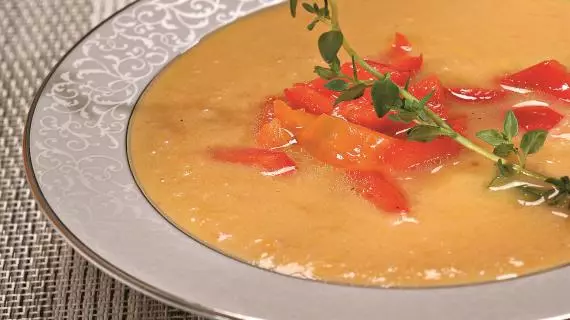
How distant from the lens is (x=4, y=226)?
226cm

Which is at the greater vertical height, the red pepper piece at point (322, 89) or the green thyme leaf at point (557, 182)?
the red pepper piece at point (322, 89)

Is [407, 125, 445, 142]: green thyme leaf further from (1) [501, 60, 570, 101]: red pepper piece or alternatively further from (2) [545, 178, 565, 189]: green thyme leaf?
(1) [501, 60, 570, 101]: red pepper piece

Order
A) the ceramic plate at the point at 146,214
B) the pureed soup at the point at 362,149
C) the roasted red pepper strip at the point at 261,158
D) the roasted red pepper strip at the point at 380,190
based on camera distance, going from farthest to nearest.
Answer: the roasted red pepper strip at the point at 261,158 → the roasted red pepper strip at the point at 380,190 → the pureed soup at the point at 362,149 → the ceramic plate at the point at 146,214

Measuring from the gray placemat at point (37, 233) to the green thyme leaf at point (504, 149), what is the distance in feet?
2.34

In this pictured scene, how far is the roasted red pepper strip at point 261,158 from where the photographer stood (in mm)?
1945

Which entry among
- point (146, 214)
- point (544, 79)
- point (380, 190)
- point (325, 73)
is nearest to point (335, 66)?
point (325, 73)

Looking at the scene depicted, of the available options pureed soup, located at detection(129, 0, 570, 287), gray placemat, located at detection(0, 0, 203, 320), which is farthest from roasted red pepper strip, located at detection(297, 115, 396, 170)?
gray placemat, located at detection(0, 0, 203, 320)

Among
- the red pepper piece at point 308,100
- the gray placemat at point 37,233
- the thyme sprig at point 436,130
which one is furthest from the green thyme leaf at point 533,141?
the gray placemat at point 37,233

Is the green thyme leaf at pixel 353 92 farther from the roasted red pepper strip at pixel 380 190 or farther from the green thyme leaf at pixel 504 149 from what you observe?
the green thyme leaf at pixel 504 149

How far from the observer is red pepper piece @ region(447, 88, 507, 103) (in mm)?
2135

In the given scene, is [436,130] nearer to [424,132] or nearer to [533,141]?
[424,132]

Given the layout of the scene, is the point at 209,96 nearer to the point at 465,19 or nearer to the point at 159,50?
the point at 159,50

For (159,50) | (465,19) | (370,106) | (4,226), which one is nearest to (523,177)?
(370,106)

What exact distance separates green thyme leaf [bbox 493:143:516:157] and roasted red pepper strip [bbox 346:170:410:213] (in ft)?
0.68
